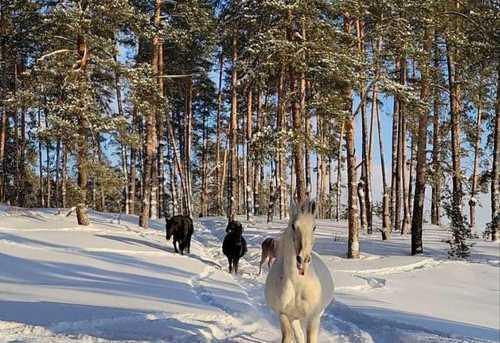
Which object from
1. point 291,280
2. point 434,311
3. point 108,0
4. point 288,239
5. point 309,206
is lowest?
point 434,311

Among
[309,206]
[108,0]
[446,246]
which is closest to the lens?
[309,206]

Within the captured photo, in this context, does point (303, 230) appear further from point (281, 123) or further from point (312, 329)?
point (281, 123)

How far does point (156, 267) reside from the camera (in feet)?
44.2

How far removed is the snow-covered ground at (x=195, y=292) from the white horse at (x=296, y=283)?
3.72 ft

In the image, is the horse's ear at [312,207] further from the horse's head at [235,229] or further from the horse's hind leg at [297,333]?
the horse's head at [235,229]

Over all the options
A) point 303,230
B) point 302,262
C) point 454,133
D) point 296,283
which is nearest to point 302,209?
point 303,230

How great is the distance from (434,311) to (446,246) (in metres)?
10.7

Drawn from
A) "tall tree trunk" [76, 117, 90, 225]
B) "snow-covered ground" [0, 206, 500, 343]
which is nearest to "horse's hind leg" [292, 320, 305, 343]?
"snow-covered ground" [0, 206, 500, 343]

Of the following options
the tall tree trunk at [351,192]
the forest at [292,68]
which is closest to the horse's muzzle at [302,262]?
the forest at [292,68]

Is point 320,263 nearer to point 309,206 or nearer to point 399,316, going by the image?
point 309,206

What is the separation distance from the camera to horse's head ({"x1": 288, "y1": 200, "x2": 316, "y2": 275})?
17.9 ft

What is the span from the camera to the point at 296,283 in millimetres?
5957

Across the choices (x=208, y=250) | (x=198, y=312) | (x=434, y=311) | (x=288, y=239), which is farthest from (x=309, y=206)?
(x=208, y=250)

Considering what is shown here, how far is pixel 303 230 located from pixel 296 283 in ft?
2.59
